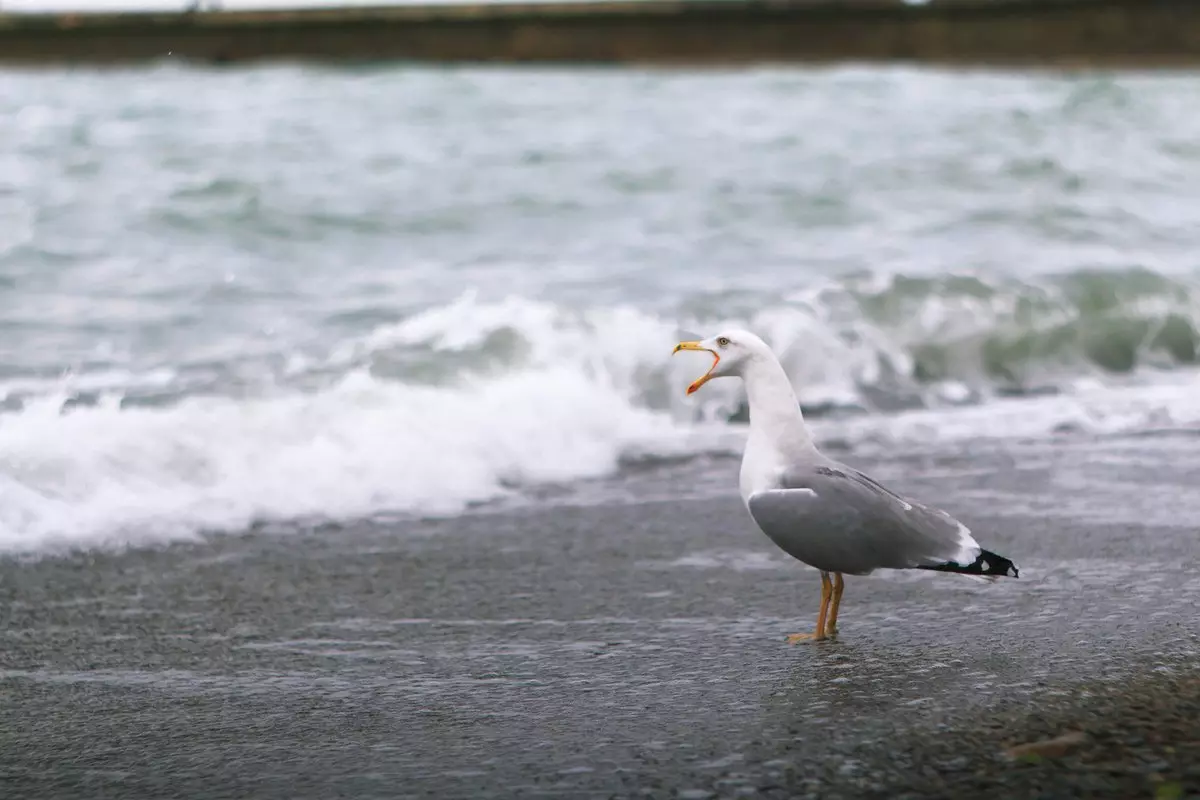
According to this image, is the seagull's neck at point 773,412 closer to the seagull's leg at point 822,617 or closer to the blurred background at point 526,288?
the seagull's leg at point 822,617

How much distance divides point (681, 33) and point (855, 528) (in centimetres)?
1957

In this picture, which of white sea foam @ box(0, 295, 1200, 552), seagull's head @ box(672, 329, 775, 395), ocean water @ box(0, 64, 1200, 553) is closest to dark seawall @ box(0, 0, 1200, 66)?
ocean water @ box(0, 64, 1200, 553)

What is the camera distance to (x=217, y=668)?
3377 millimetres

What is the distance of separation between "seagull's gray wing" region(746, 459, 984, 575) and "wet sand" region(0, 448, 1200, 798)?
0.22 m

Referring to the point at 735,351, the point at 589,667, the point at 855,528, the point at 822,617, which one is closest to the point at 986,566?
the point at 855,528

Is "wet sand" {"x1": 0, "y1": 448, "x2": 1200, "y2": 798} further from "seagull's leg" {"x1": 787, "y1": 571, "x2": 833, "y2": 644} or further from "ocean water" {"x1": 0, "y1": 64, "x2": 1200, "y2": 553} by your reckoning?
"ocean water" {"x1": 0, "y1": 64, "x2": 1200, "y2": 553}

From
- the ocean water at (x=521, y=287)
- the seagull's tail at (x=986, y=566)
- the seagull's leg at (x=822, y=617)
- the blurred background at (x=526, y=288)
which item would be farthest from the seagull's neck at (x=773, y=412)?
the ocean water at (x=521, y=287)

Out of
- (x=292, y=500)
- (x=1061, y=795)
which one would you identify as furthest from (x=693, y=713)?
(x=292, y=500)

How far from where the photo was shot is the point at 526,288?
8.86 m

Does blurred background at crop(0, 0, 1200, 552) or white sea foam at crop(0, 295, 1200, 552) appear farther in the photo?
blurred background at crop(0, 0, 1200, 552)

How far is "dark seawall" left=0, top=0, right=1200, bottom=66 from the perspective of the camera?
21.2m

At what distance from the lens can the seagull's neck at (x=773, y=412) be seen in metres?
3.35

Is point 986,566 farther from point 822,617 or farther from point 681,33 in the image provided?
point 681,33

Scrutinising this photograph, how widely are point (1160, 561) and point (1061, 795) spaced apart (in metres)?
1.86
